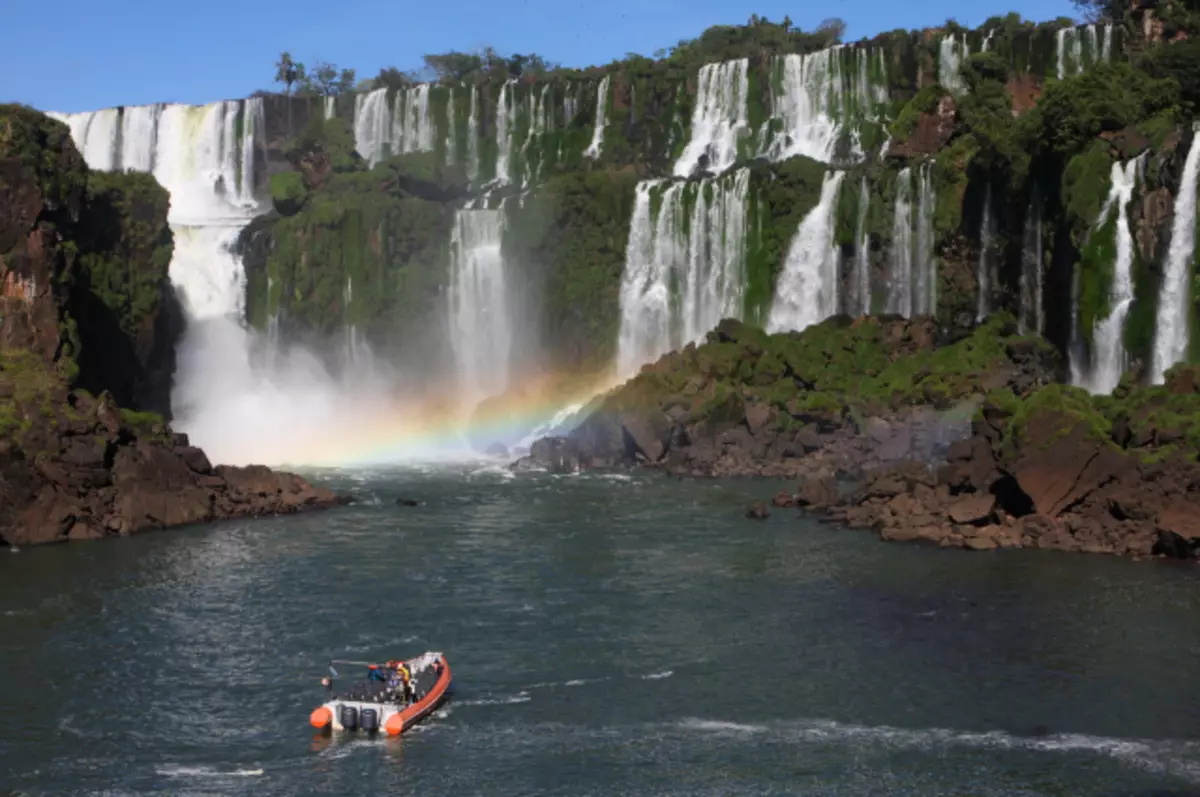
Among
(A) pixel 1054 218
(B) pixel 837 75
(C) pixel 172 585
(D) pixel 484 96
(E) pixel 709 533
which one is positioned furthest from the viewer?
(D) pixel 484 96

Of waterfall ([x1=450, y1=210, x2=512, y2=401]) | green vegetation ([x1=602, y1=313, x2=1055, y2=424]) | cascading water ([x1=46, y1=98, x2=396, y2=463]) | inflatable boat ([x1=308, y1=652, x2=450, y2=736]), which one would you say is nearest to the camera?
inflatable boat ([x1=308, y1=652, x2=450, y2=736])

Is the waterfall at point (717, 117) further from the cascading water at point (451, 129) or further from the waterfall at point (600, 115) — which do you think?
the cascading water at point (451, 129)

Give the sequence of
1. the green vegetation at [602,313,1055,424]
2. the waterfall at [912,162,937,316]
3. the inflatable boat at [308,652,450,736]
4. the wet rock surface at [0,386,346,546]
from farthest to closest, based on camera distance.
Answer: the waterfall at [912,162,937,316]
the green vegetation at [602,313,1055,424]
the wet rock surface at [0,386,346,546]
the inflatable boat at [308,652,450,736]

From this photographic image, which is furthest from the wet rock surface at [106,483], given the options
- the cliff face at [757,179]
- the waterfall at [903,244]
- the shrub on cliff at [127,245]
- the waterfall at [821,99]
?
the waterfall at [821,99]

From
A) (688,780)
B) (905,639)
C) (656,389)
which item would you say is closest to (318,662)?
(688,780)

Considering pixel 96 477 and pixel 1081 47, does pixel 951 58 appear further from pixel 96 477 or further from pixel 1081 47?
pixel 96 477

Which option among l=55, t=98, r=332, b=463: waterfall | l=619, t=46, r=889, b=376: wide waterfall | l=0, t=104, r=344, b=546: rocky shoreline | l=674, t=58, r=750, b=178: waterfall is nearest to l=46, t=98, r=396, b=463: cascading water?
l=55, t=98, r=332, b=463: waterfall

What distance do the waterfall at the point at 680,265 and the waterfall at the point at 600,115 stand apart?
1722 centimetres

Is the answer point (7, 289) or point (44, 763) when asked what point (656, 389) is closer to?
point (7, 289)

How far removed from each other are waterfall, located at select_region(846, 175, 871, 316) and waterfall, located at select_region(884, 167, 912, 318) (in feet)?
5.74

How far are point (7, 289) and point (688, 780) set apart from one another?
1791 inches

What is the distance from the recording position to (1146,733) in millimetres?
34531

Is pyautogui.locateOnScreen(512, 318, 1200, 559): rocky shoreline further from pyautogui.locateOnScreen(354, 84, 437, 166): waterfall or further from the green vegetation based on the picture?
pyautogui.locateOnScreen(354, 84, 437, 166): waterfall

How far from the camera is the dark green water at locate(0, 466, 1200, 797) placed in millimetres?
33000
